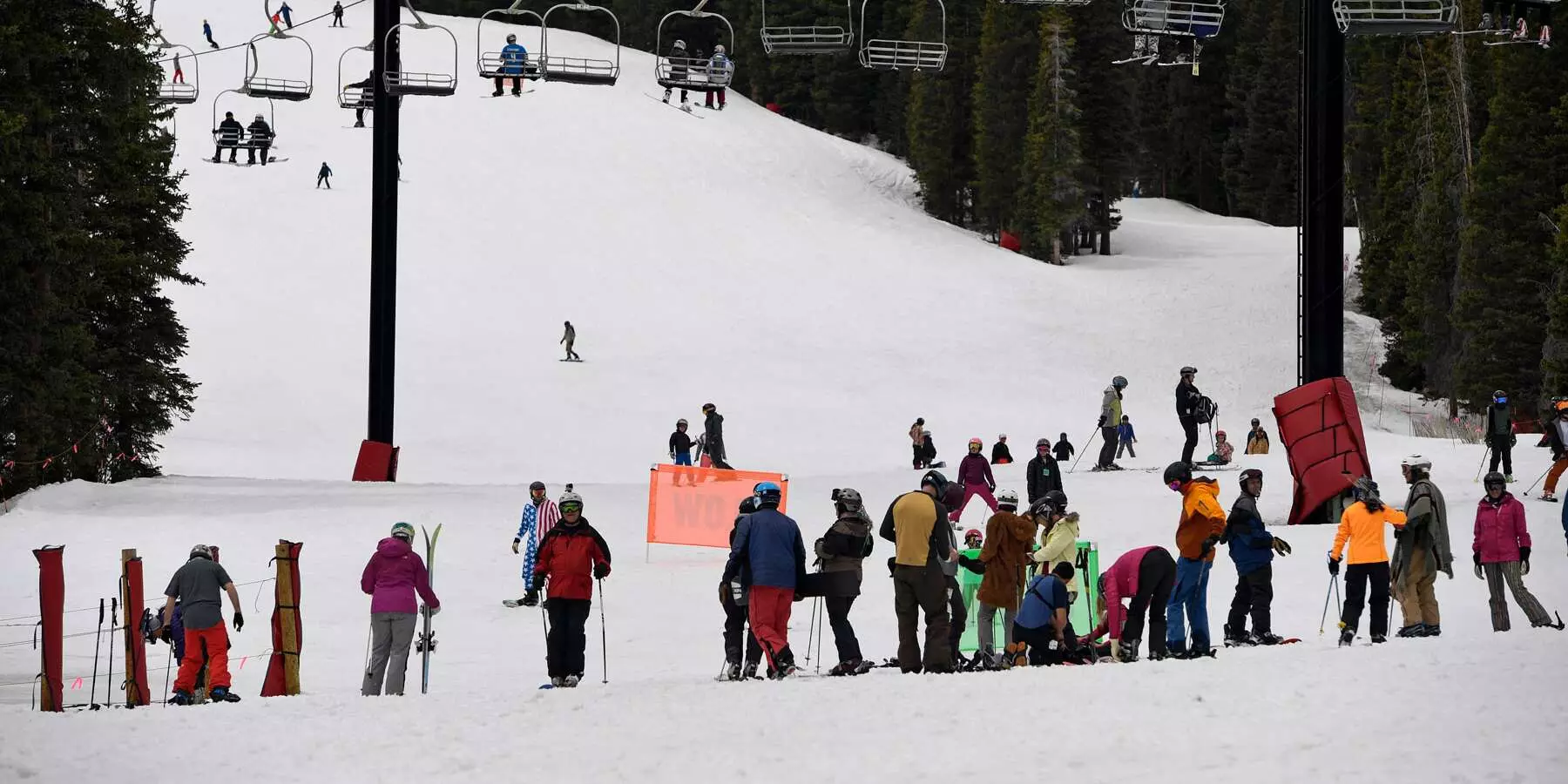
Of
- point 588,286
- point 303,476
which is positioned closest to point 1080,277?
point 588,286

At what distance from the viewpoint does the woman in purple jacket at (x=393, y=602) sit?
1263cm

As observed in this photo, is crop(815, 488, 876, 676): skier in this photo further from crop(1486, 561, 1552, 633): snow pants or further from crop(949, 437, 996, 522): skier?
crop(949, 437, 996, 522): skier

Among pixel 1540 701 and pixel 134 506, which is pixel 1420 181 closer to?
pixel 134 506

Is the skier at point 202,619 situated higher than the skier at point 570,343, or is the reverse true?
the skier at point 570,343

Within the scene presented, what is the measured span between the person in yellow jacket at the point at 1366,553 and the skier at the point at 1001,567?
243 centimetres

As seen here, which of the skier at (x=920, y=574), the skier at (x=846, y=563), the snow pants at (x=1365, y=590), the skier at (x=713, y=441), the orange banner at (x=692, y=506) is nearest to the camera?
the skier at (x=920, y=574)

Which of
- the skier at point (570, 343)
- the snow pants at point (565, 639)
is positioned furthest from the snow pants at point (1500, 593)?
the skier at point (570, 343)

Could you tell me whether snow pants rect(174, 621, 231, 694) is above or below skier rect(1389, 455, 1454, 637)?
below

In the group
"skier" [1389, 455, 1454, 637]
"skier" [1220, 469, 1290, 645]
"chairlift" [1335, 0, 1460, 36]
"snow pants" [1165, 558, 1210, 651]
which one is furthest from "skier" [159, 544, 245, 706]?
"chairlift" [1335, 0, 1460, 36]

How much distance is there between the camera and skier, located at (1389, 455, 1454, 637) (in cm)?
1307

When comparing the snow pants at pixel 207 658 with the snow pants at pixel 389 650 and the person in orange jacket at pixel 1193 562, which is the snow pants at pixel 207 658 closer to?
the snow pants at pixel 389 650

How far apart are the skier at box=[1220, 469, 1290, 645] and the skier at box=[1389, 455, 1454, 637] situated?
90 cm

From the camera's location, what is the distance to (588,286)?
56219 mm

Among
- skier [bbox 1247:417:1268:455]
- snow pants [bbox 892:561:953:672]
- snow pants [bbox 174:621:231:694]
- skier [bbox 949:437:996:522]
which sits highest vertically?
skier [bbox 1247:417:1268:455]
